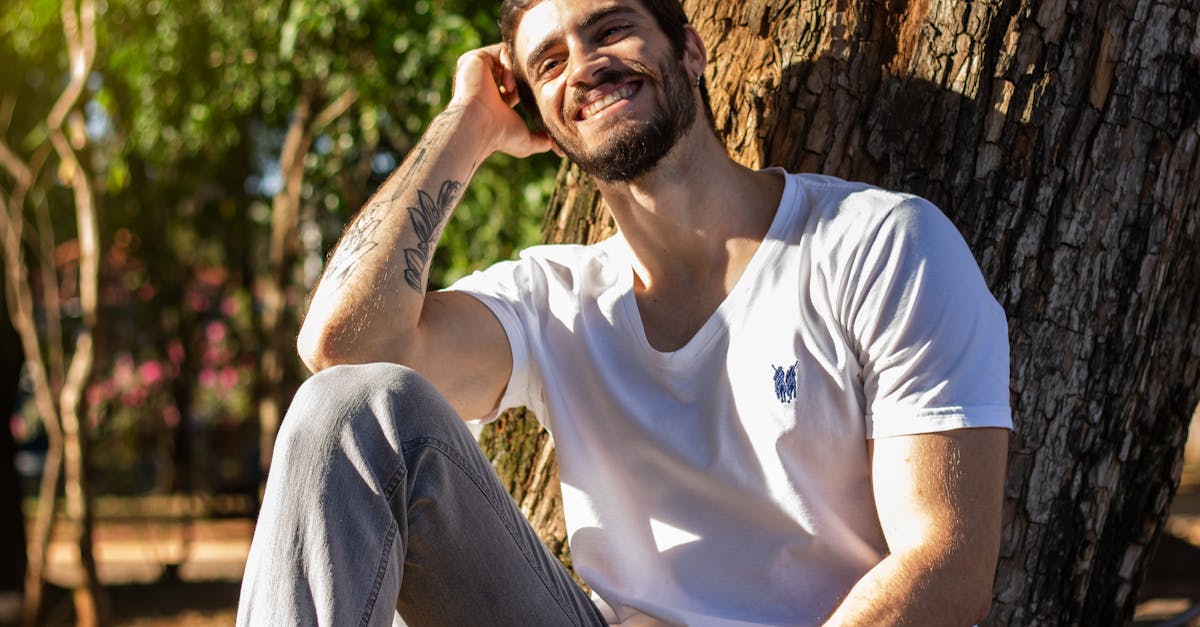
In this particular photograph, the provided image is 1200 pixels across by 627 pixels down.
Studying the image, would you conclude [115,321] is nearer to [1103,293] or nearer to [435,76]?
[435,76]

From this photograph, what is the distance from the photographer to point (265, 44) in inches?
252

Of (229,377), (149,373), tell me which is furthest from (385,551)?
(229,377)

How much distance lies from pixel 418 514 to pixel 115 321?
14.5m

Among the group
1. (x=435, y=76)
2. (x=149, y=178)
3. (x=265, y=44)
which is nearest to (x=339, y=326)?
(x=435, y=76)

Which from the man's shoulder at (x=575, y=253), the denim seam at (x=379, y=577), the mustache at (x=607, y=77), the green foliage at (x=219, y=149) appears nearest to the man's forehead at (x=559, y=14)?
the mustache at (x=607, y=77)

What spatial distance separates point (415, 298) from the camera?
258cm

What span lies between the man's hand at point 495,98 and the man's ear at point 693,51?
42 centimetres

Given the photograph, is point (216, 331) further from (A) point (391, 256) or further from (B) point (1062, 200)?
(B) point (1062, 200)

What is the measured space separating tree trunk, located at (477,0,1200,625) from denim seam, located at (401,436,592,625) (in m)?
1.06

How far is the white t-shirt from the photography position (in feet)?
7.04

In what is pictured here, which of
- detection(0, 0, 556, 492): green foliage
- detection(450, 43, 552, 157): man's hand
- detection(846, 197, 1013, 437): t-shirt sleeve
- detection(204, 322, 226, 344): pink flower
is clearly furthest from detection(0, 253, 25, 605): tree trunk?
detection(846, 197, 1013, 437): t-shirt sleeve

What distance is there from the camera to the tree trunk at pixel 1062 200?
2643 millimetres

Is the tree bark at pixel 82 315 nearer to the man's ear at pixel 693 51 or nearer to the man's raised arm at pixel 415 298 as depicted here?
the man's raised arm at pixel 415 298

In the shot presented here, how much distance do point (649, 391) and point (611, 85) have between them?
25.4 inches
